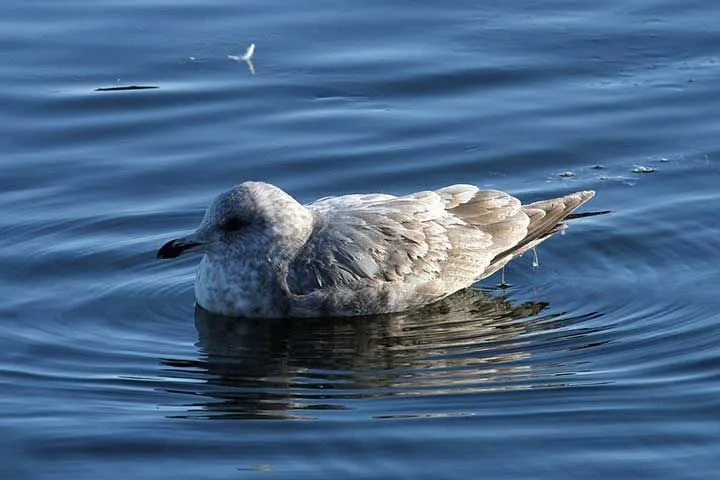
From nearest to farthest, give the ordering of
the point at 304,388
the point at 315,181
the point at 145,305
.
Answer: the point at 304,388 < the point at 145,305 < the point at 315,181

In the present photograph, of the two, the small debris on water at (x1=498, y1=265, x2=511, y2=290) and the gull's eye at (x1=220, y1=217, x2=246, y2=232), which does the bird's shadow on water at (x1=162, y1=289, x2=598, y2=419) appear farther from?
the gull's eye at (x1=220, y1=217, x2=246, y2=232)

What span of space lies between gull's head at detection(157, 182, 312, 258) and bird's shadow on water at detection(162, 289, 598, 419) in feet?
1.50

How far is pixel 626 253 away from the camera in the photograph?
1162 centimetres

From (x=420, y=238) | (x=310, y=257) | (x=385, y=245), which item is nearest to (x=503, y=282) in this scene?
(x=420, y=238)

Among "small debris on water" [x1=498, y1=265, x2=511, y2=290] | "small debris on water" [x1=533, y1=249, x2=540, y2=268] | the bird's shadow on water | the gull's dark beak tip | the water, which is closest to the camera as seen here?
the water

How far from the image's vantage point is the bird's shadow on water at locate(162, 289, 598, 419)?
30.9ft

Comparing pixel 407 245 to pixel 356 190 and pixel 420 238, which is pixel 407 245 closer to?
pixel 420 238

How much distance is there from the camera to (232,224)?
11.0 metres

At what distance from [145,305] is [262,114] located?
3306 millimetres

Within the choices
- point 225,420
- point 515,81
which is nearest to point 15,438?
point 225,420

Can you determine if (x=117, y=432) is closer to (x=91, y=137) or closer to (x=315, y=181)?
(x=315, y=181)

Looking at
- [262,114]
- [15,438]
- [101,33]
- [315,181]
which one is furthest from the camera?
[101,33]

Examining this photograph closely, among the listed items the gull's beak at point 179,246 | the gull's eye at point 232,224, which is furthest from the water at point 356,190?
the gull's eye at point 232,224

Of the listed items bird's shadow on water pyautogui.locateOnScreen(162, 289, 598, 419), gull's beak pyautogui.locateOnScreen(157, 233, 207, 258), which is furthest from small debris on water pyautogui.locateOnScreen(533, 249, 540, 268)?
gull's beak pyautogui.locateOnScreen(157, 233, 207, 258)
